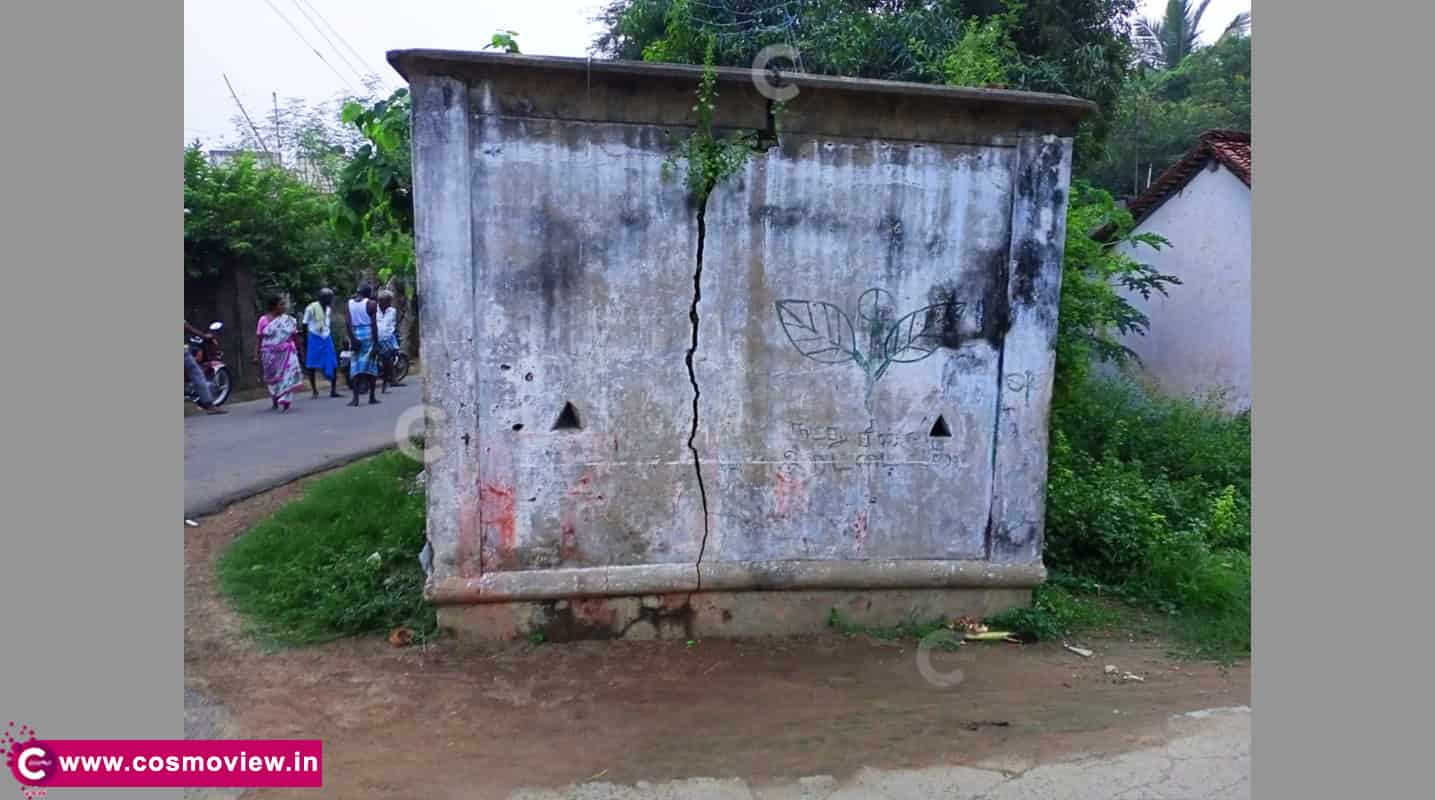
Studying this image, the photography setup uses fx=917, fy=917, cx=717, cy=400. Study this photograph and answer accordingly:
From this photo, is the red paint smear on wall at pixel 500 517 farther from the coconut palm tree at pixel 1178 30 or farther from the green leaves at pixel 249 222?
the coconut palm tree at pixel 1178 30

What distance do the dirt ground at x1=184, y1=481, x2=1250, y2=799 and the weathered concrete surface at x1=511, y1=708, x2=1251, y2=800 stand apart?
0.07 m

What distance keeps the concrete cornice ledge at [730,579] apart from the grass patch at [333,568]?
0.50 meters

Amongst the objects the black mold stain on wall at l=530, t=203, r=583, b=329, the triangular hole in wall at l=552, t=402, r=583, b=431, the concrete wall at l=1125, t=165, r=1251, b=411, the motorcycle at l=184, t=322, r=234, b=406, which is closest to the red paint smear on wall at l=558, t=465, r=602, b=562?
the triangular hole in wall at l=552, t=402, r=583, b=431

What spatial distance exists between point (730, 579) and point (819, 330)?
1382mm

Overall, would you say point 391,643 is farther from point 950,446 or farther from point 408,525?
point 950,446

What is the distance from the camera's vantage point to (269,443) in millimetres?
9078

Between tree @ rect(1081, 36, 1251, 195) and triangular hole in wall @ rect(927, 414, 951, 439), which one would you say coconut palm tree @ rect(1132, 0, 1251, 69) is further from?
triangular hole in wall @ rect(927, 414, 951, 439)

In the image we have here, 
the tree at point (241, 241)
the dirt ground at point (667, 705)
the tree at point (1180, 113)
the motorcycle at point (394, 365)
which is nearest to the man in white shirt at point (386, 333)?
the motorcycle at point (394, 365)

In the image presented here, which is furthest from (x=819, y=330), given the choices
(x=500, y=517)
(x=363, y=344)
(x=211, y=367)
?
(x=211, y=367)

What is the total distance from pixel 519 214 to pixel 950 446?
8.41 feet

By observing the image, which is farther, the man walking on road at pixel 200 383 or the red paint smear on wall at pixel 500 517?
the man walking on road at pixel 200 383

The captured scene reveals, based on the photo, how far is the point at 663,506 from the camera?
187 inches

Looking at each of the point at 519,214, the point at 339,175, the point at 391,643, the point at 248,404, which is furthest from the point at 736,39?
the point at 248,404

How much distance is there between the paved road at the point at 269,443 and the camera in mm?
7324
